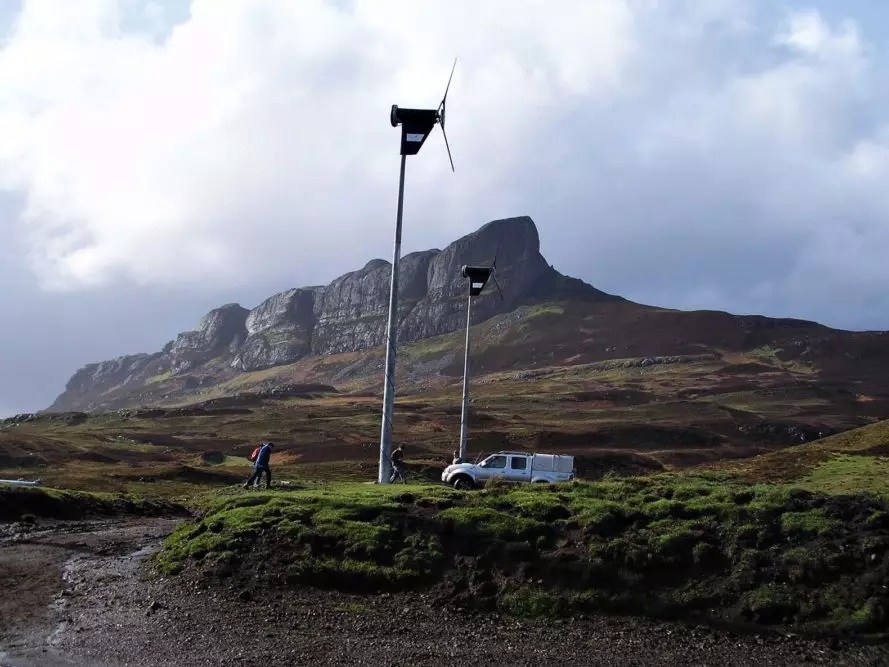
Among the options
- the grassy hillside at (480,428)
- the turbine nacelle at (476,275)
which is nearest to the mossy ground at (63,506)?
the grassy hillside at (480,428)

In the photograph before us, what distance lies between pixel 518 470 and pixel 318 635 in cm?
1946

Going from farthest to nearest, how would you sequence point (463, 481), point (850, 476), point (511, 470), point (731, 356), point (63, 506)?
point (731, 356) < point (511, 470) < point (463, 481) < point (63, 506) < point (850, 476)

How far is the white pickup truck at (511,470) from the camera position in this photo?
30.9 m

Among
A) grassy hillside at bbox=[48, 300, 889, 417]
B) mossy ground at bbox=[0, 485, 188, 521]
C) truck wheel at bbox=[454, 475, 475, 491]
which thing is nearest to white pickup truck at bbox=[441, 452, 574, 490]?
truck wheel at bbox=[454, 475, 475, 491]

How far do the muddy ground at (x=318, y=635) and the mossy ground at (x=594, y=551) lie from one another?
628mm

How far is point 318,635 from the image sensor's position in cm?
A: 1310

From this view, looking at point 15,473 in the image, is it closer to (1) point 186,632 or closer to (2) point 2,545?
(2) point 2,545

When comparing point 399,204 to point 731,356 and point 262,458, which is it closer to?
point 262,458

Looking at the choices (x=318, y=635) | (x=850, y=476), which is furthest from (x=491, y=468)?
(x=318, y=635)

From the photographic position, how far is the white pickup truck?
101ft

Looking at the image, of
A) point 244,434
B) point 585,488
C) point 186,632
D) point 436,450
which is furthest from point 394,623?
point 244,434

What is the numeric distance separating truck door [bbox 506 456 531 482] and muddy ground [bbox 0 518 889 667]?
1695 cm

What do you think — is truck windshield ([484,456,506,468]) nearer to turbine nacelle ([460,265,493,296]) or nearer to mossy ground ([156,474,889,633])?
Answer: turbine nacelle ([460,265,493,296])

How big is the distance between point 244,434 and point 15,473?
41.8 m
